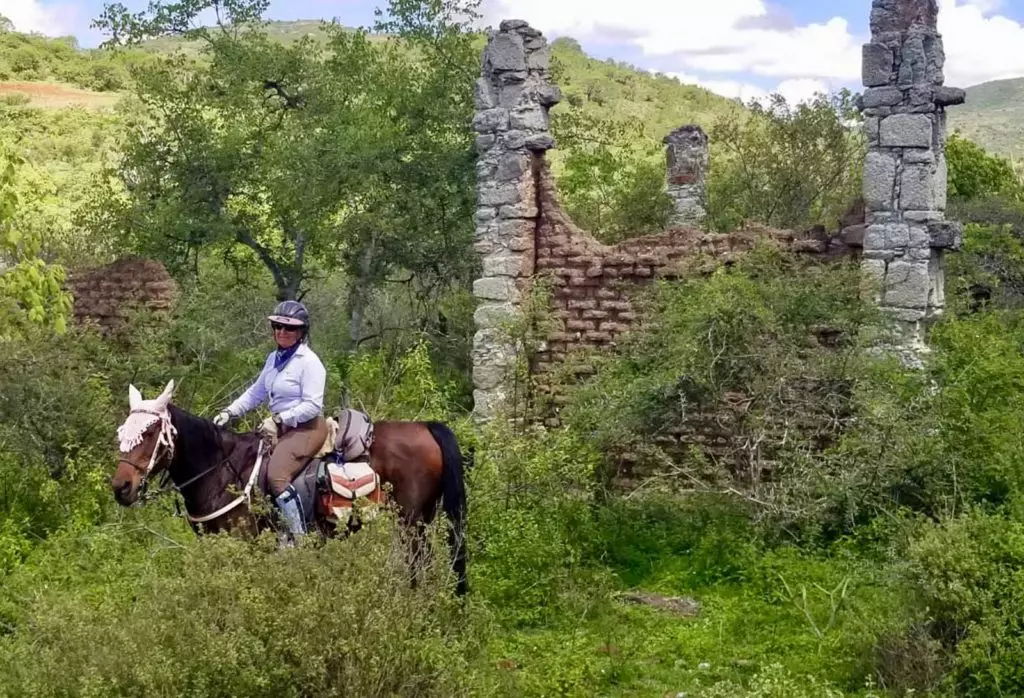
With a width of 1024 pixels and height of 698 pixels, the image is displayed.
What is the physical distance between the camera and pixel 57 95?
37.7m

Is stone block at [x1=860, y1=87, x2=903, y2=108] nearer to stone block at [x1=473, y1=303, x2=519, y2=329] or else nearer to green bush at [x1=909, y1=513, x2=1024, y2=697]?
stone block at [x1=473, y1=303, x2=519, y2=329]

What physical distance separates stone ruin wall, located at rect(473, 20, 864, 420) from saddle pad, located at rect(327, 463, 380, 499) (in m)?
4.02

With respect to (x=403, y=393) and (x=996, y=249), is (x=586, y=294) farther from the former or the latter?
(x=996, y=249)

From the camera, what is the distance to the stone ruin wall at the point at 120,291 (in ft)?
37.8

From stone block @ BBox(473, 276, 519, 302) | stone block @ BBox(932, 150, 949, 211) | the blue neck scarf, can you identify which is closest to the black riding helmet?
the blue neck scarf

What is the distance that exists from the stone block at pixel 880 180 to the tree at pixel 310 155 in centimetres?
445

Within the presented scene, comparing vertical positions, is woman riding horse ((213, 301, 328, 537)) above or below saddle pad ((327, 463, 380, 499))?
above

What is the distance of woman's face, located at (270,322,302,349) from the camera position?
632cm

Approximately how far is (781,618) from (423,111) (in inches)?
303

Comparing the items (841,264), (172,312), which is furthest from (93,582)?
Result: (841,264)

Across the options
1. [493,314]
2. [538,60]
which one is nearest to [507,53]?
[538,60]

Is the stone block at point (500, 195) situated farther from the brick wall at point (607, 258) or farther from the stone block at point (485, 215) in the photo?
the brick wall at point (607, 258)

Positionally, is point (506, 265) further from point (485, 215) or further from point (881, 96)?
point (881, 96)

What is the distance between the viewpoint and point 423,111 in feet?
41.4
